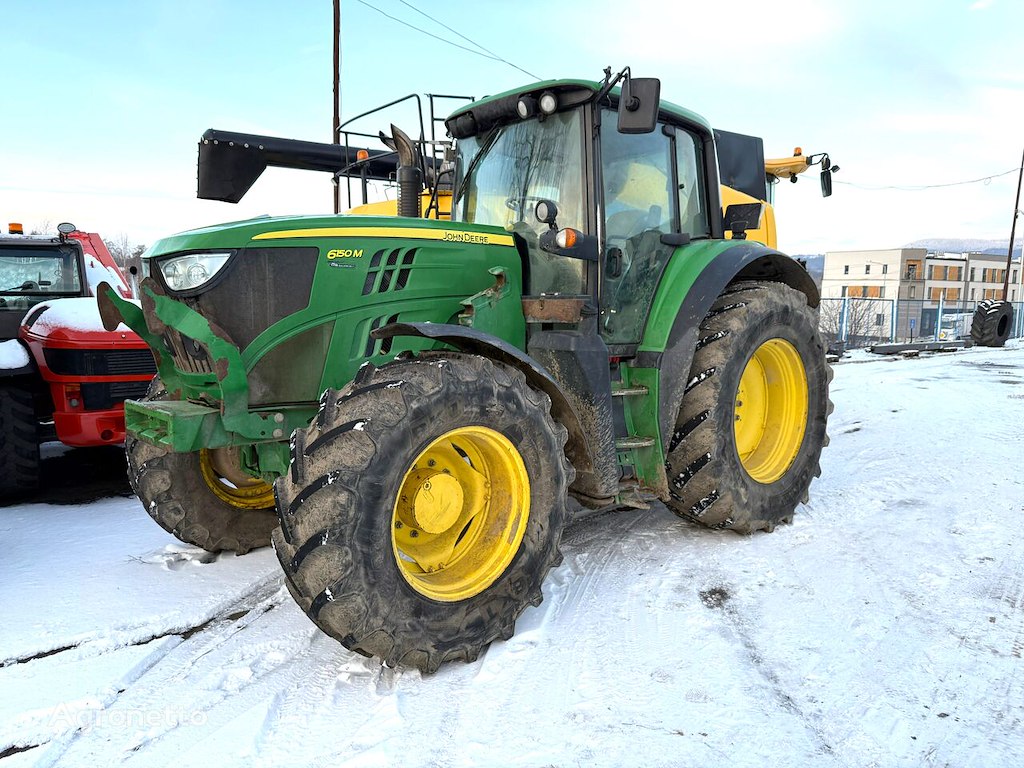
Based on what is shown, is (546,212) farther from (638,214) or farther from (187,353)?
(187,353)

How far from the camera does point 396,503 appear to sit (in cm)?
281

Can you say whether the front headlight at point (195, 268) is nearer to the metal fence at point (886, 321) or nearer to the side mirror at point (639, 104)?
the side mirror at point (639, 104)

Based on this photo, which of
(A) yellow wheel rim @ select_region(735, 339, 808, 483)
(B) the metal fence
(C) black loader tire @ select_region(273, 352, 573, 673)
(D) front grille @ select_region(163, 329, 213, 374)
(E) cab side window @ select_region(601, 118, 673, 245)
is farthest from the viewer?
(B) the metal fence

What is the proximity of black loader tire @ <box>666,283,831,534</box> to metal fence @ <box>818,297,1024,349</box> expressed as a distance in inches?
531

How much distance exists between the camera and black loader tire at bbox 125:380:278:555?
3.81 m

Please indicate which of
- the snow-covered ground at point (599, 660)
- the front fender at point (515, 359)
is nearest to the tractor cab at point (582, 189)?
the front fender at point (515, 359)

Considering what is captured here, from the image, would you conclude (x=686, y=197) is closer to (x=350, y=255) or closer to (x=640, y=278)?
(x=640, y=278)

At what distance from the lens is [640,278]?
408 centimetres

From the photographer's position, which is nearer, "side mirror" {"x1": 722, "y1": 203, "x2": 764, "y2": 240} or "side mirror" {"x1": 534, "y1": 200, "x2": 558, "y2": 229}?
"side mirror" {"x1": 534, "y1": 200, "x2": 558, "y2": 229}

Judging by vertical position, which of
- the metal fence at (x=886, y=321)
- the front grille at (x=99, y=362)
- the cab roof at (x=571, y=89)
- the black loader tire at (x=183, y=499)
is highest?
the cab roof at (x=571, y=89)

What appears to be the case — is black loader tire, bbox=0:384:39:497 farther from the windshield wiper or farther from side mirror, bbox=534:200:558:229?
side mirror, bbox=534:200:558:229

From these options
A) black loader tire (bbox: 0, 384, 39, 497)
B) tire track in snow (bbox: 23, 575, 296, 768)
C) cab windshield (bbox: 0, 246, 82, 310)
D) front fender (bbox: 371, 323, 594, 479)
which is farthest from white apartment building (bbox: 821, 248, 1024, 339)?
tire track in snow (bbox: 23, 575, 296, 768)

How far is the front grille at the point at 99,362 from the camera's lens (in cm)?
558

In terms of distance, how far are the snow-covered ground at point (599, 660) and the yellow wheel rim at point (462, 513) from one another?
349mm
